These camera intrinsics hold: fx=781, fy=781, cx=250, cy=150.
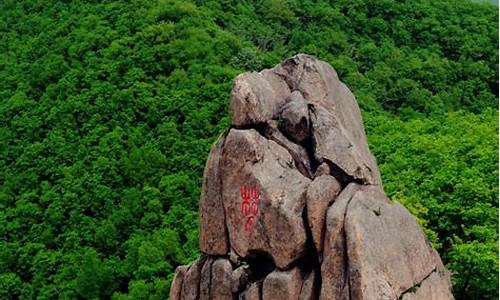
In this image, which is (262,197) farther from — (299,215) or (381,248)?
(381,248)

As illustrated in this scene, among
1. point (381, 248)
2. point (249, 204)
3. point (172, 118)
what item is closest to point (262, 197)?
point (249, 204)

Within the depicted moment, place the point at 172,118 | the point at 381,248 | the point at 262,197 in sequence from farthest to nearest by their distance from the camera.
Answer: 1. the point at 172,118
2. the point at 262,197
3. the point at 381,248

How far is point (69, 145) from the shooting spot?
128 feet

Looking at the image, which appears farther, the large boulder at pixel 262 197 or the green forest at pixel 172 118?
the green forest at pixel 172 118

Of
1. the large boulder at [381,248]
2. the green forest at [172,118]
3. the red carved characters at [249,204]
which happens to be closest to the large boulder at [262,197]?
the red carved characters at [249,204]

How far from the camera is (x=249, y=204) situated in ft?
49.3

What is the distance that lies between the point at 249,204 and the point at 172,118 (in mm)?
24036

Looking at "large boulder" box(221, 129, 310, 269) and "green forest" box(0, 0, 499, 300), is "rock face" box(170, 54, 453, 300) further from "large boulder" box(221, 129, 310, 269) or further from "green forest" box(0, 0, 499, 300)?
"green forest" box(0, 0, 499, 300)

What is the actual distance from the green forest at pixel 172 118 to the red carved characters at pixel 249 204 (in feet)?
29.2

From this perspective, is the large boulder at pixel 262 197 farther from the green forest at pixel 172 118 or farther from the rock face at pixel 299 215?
the green forest at pixel 172 118

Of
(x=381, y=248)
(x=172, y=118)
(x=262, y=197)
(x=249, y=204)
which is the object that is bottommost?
(x=172, y=118)

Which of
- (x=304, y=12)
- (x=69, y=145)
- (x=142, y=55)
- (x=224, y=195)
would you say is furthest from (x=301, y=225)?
(x=304, y=12)

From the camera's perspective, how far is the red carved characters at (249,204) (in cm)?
1495

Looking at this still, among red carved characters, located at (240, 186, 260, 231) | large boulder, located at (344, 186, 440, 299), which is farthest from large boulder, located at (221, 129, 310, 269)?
large boulder, located at (344, 186, 440, 299)
